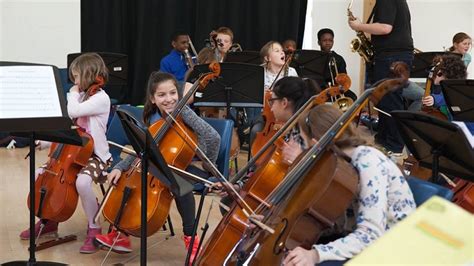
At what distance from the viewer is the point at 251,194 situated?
2828 mm

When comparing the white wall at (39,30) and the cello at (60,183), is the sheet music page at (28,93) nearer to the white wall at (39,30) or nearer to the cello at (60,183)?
the cello at (60,183)

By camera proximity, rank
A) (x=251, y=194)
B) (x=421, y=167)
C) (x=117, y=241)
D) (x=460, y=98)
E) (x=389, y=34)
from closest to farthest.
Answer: (x=251, y=194), (x=421, y=167), (x=460, y=98), (x=117, y=241), (x=389, y=34)

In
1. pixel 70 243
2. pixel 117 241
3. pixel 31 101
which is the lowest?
pixel 70 243

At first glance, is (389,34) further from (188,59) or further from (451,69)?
(188,59)

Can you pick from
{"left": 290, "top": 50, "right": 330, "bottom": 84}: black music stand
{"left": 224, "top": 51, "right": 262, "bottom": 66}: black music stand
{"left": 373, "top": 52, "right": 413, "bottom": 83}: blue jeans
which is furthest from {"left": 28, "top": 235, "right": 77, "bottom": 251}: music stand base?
{"left": 290, "top": 50, "right": 330, "bottom": 84}: black music stand

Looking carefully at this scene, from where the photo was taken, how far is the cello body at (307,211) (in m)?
2.06

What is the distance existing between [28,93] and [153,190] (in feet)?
2.34

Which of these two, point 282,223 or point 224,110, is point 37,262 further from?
point 224,110

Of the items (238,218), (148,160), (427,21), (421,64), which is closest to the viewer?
(148,160)

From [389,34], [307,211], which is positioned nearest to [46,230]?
[307,211]

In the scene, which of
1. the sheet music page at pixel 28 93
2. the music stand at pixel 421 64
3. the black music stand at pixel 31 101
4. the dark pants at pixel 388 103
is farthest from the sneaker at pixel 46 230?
the music stand at pixel 421 64

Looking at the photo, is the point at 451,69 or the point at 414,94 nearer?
the point at 451,69

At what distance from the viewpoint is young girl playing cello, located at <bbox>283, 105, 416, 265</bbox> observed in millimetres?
2053

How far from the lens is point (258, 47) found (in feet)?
28.0
